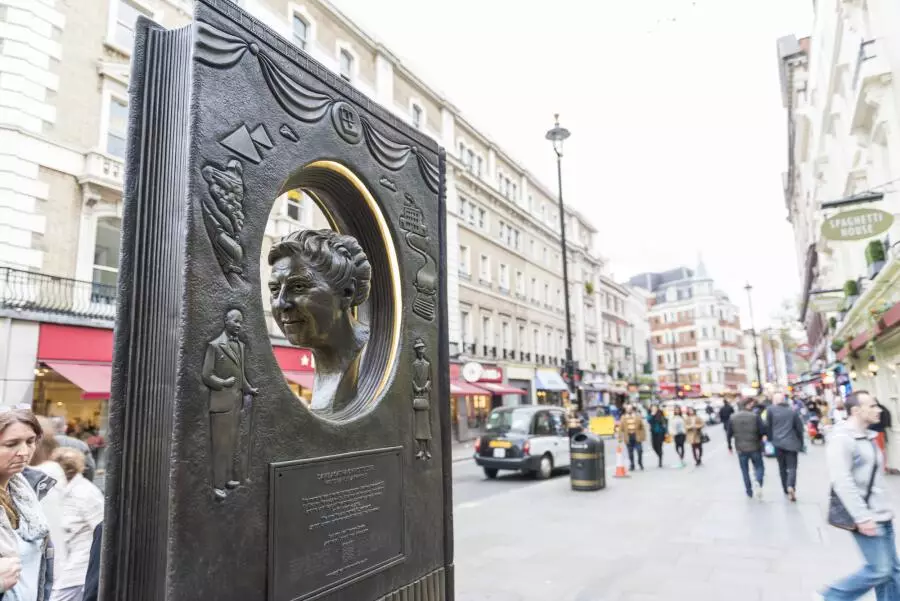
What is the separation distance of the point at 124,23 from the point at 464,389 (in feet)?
56.6

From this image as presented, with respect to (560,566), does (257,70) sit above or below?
above

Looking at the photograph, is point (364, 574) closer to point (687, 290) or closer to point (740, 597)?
point (740, 597)

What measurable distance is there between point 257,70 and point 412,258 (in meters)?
1.40

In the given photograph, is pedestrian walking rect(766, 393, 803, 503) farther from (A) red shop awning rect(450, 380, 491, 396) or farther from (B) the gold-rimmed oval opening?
(A) red shop awning rect(450, 380, 491, 396)

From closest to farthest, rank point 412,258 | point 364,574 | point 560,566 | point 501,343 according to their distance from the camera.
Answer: point 364,574
point 412,258
point 560,566
point 501,343

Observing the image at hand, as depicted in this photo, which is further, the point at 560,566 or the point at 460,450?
Answer: the point at 460,450

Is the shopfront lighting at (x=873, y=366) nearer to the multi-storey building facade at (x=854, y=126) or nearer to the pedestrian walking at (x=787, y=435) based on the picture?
the multi-storey building facade at (x=854, y=126)

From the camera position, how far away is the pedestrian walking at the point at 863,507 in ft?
12.7

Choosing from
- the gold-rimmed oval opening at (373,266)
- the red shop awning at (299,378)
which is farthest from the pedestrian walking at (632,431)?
→ the gold-rimmed oval opening at (373,266)

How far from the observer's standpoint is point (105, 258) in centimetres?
1433

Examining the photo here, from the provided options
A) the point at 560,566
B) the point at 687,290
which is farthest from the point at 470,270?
the point at 687,290

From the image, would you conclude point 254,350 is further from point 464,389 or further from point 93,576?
point 464,389

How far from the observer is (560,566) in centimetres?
609

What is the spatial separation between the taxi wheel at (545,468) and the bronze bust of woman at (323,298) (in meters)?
11.4
